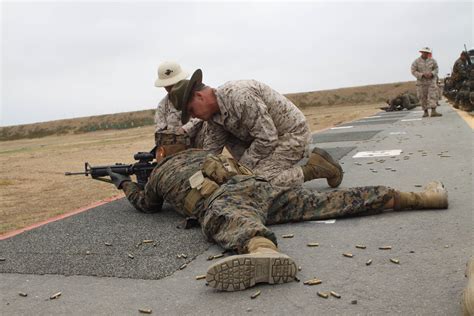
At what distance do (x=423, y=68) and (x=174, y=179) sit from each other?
38.8ft

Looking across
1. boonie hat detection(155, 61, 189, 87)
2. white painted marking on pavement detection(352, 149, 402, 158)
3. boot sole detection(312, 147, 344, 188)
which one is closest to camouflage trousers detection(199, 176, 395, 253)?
boot sole detection(312, 147, 344, 188)

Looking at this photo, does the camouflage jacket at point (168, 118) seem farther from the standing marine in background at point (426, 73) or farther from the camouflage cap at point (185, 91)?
the standing marine in background at point (426, 73)

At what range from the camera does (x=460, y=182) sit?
4910mm

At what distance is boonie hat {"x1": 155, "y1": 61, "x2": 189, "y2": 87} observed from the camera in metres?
5.53

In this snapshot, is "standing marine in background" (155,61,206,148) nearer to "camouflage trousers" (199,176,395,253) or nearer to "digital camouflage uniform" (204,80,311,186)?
"digital camouflage uniform" (204,80,311,186)

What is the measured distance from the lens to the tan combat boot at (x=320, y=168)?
202 inches

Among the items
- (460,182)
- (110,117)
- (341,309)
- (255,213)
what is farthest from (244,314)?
(110,117)

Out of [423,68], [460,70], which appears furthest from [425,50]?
[460,70]

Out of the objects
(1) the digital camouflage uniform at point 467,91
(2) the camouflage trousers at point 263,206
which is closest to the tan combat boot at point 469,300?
(2) the camouflage trousers at point 263,206

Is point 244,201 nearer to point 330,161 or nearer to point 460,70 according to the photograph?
point 330,161

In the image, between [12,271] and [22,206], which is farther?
[22,206]

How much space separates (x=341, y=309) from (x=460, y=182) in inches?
125

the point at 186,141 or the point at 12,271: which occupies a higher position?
the point at 186,141

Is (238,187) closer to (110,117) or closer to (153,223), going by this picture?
(153,223)
